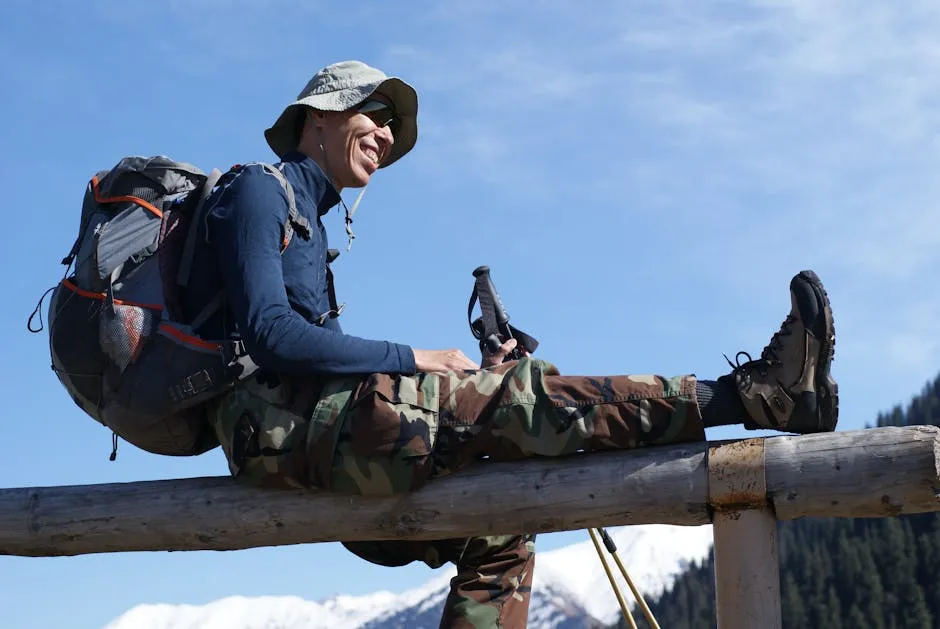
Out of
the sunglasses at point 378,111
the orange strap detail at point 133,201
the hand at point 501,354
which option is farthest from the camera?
the hand at point 501,354

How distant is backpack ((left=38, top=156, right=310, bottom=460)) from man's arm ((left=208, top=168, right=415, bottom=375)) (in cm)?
18

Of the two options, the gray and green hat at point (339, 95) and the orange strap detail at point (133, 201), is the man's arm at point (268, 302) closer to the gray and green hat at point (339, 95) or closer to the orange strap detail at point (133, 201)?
the orange strap detail at point (133, 201)

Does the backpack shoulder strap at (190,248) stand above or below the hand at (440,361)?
above

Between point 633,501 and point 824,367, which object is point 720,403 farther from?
point 633,501

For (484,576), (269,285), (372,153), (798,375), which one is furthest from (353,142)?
(798,375)

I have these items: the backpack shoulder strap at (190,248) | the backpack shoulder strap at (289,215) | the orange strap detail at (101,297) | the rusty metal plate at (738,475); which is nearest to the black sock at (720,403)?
the rusty metal plate at (738,475)

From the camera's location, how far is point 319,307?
642cm

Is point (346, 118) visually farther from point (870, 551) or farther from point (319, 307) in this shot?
point (870, 551)

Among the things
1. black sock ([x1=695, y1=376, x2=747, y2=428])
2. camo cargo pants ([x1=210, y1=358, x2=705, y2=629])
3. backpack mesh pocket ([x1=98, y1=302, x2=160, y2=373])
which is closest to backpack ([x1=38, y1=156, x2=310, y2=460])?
backpack mesh pocket ([x1=98, y1=302, x2=160, y2=373])

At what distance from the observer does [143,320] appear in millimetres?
6137

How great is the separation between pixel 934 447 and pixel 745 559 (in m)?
1.00

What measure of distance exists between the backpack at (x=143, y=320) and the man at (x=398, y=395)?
0.13 m

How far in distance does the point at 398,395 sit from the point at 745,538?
5.77 feet

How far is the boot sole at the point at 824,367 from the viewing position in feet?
18.4
